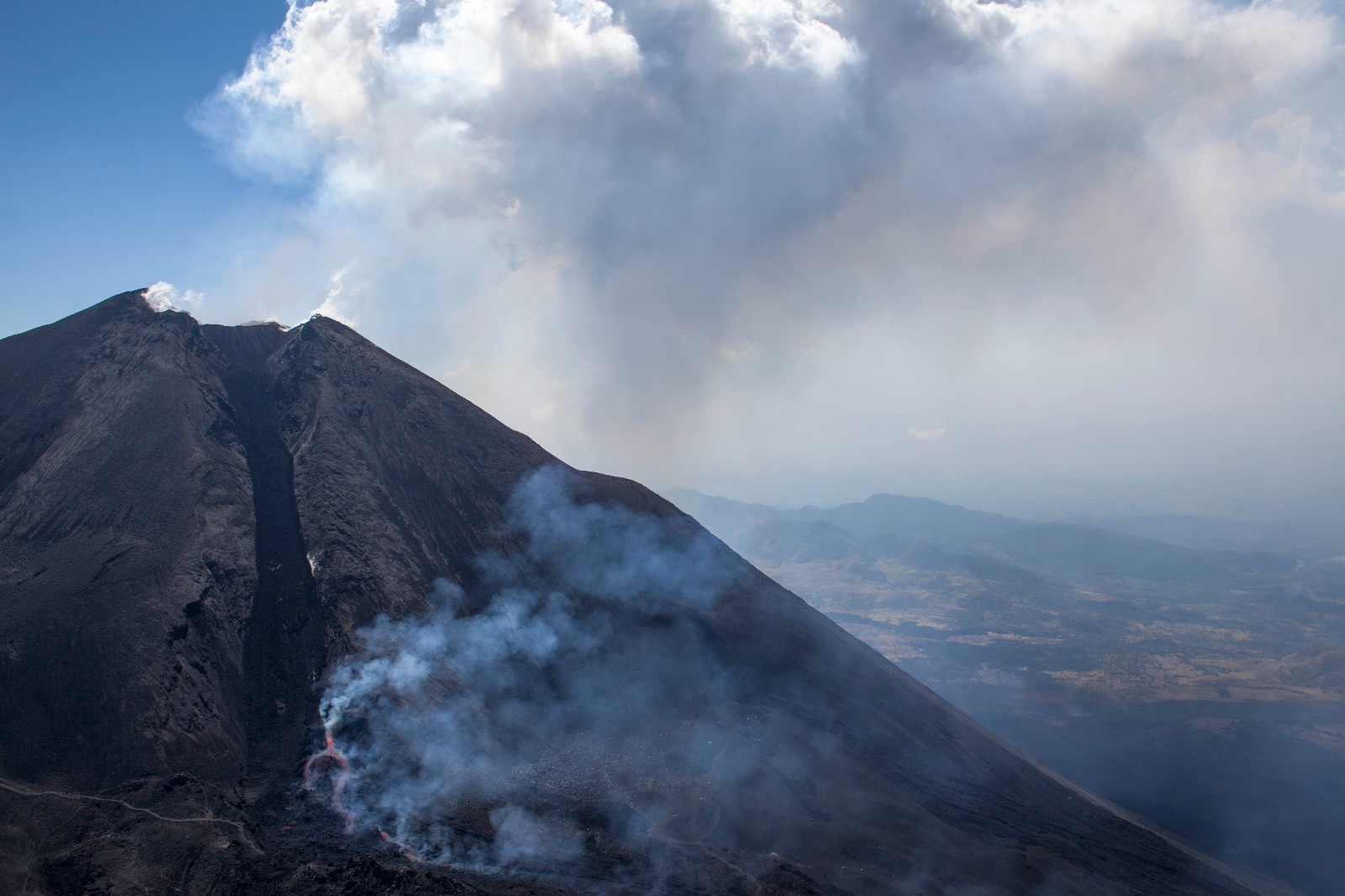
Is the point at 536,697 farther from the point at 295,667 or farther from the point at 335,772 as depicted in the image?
the point at 295,667

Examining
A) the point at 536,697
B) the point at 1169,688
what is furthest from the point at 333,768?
the point at 1169,688

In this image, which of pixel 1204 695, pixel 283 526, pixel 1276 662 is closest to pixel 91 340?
pixel 283 526

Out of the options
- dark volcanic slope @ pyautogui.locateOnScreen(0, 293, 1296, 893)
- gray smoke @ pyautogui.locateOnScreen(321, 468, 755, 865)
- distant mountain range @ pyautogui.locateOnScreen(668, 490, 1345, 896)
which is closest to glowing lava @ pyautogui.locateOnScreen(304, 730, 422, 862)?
gray smoke @ pyautogui.locateOnScreen(321, 468, 755, 865)

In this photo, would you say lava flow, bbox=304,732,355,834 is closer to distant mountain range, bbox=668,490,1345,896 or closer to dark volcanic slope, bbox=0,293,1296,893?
dark volcanic slope, bbox=0,293,1296,893

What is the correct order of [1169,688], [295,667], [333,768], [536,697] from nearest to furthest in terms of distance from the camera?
[333,768] → [295,667] → [536,697] → [1169,688]

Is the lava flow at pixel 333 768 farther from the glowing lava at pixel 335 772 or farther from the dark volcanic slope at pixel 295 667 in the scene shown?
the dark volcanic slope at pixel 295 667

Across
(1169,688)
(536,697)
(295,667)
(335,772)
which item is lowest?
(1169,688)
